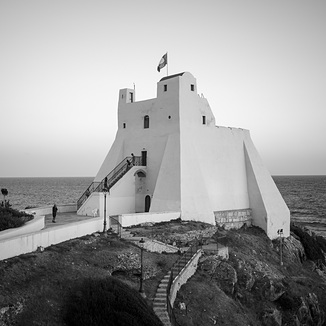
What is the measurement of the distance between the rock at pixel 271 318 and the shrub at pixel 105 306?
855 cm

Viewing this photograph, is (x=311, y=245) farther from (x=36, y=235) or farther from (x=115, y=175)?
(x=36, y=235)

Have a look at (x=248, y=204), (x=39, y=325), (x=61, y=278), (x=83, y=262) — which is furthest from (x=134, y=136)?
(x=39, y=325)

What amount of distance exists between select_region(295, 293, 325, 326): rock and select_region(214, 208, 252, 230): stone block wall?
9.91 meters

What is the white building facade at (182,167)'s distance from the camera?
30203 millimetres

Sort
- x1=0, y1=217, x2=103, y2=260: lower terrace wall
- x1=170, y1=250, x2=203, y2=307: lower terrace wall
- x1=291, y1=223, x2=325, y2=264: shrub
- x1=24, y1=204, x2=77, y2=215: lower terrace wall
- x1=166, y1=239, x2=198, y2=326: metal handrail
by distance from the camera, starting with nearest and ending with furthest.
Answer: x1=166, y1=239, x2=198, y2=326: metal handrail
x1=0, y1=217, x2=103, y2=260: lower terrace wall
x1=170, y1=250, x2=203, y2=307: lower terrace wall
x1=24, y1=204, x2=77, y2=215: lower terrace wall
x1=291, y1=223, x2=325, y2=264: shrub

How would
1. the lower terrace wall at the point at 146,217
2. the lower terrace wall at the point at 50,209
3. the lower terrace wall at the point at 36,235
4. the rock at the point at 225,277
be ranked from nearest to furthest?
the lower terrace wall at the point at 36,235 < the rock at the point at 225,277 < the lower terrace wall at the point at 146,217 < the lower terrace wall at the point at 50,209

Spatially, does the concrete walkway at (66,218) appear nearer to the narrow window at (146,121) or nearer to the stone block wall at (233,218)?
the narrow window at (146,121)

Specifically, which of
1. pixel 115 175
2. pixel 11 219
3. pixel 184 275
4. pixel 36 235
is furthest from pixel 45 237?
pixel 115 175

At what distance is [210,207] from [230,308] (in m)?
11.7

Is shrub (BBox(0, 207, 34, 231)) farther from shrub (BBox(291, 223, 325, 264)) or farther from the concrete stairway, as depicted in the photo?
shrub (BBox(291, 223, 325, 264))

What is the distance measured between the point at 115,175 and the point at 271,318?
1718 centimetres

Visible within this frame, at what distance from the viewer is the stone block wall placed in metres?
32.9

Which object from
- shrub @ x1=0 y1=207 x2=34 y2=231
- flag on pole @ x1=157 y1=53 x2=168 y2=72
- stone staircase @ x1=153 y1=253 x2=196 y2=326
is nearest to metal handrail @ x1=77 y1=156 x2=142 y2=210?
flag on pole @ x1=157 y1=53 x2=168 y2=72

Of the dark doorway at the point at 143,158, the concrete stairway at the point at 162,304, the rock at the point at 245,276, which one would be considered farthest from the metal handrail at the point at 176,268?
the dark doorway at the point at 143,158
